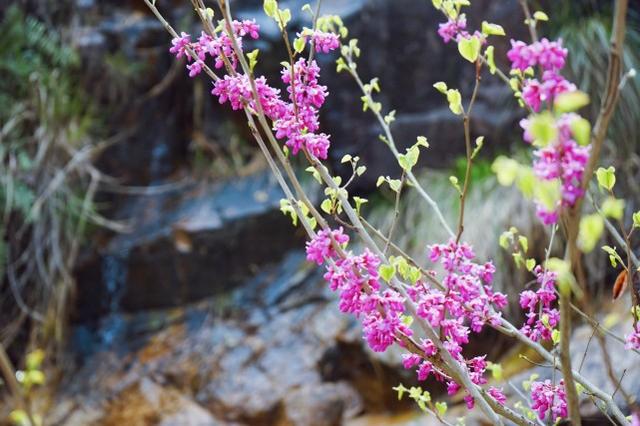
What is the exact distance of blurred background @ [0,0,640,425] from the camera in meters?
2.50

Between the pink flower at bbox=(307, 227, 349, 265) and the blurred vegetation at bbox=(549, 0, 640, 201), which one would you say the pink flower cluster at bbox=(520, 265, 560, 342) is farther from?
the blurred vegetation at bbox=(549, 0, 640, 201)

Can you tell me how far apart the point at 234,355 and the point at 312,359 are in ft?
1.03

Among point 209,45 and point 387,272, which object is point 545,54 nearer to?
point 387,272

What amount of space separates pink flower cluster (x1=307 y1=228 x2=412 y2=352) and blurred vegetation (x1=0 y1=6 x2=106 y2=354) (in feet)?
7.12

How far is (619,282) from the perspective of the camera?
3.36ft

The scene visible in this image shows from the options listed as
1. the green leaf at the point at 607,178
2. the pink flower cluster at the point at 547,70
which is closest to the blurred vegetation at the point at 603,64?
the green leaf at the point at 607,178

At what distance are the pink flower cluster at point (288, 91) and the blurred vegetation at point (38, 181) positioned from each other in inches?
79.1

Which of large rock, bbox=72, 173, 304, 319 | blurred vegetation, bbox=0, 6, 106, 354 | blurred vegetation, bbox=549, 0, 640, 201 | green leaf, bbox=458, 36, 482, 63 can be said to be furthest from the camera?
large rock, bbox=72, 173, 304, 319

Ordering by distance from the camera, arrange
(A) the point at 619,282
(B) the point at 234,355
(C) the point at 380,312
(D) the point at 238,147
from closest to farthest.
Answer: (C) the point at 380,312 < (A) the point at 619,282 < (B) the point at 234,355 < (D) the point at 238,147

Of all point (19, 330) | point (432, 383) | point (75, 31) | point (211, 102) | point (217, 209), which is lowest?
point (432, 383)

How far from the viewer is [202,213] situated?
117 inches

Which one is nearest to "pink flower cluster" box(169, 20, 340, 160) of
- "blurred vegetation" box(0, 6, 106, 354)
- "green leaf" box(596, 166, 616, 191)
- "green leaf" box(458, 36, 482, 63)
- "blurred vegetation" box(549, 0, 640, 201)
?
"green leaf" box(458, 36, 482, 63)

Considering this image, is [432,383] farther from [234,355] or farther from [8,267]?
[8,267]

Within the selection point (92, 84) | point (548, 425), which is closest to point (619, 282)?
point (548, 425)
